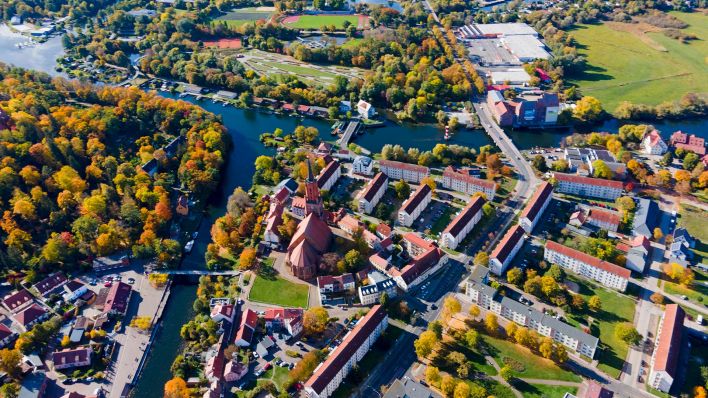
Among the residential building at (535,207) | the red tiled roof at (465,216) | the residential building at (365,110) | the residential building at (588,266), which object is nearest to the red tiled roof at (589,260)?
the residential building at (588,266)

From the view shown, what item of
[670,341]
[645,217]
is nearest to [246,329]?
[670,341]

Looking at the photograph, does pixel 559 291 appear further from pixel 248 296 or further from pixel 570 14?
pixel 570 14

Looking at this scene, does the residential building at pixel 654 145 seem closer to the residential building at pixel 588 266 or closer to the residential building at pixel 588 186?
the residential building at pixel 588 186

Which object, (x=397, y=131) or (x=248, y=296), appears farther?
(x=397, y=131)

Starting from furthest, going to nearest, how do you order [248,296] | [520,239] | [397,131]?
[397,131], [520,239], [248,296]

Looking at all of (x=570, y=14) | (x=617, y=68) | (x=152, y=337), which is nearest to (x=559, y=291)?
(x=152, y=337)

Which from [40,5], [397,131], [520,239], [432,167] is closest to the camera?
[520,239]
